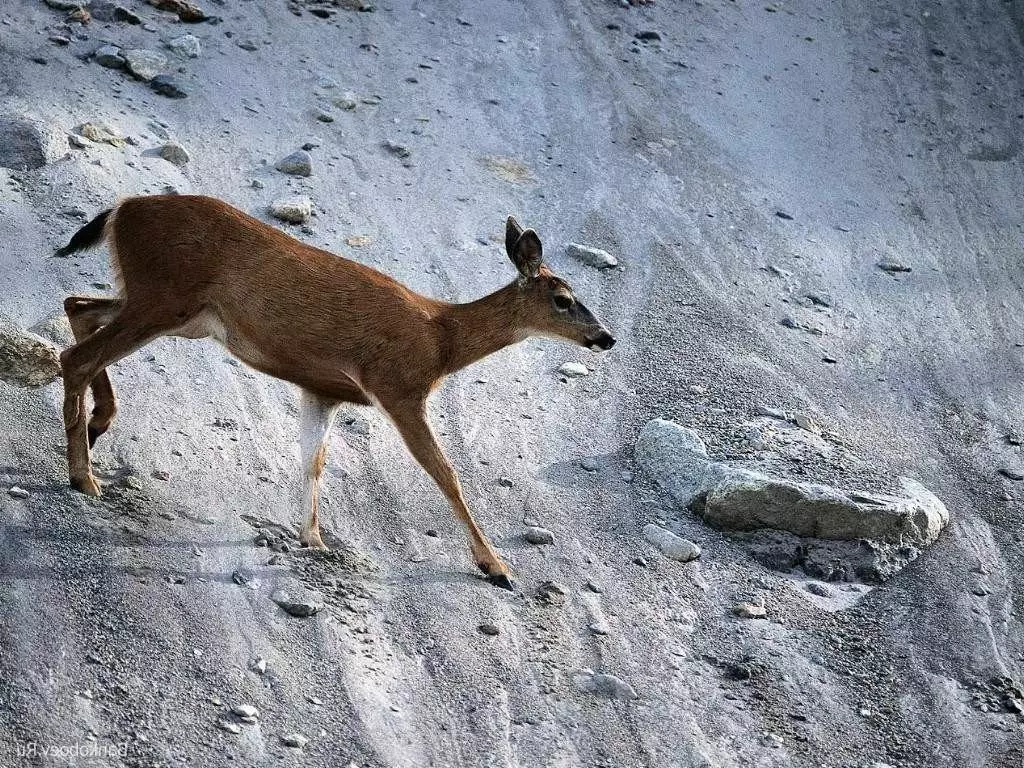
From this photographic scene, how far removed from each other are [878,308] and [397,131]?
449 cm

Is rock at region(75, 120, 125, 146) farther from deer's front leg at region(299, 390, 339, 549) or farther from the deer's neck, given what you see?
the deer's neck

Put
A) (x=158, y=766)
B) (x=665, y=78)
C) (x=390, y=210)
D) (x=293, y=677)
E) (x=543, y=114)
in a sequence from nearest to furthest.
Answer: (x=158, y=766), (x=293, y=677), (x=390, y=210), (x=543, y=114), (x=665, y=78)

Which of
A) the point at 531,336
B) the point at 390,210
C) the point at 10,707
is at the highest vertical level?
the point at 531,336

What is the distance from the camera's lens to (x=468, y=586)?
6918 millimetres

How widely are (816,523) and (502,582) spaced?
78.1 inches

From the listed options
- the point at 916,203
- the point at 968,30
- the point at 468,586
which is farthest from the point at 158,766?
the point at 968,30

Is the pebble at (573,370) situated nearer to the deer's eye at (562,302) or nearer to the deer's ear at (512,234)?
the deer's eye at (562,302)

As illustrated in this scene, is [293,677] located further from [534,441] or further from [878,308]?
[878,308]

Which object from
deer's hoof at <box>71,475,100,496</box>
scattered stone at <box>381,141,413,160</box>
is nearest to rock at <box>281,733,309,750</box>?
deer's hoof at <box>71,475,100,496</box>

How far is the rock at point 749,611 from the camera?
7.15 meters

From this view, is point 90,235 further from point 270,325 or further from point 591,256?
point 591,256

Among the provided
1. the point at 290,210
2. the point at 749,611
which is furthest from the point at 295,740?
the point at 290,210

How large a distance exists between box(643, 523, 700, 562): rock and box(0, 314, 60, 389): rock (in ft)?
11.6

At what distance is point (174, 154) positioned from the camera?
10.2 m
